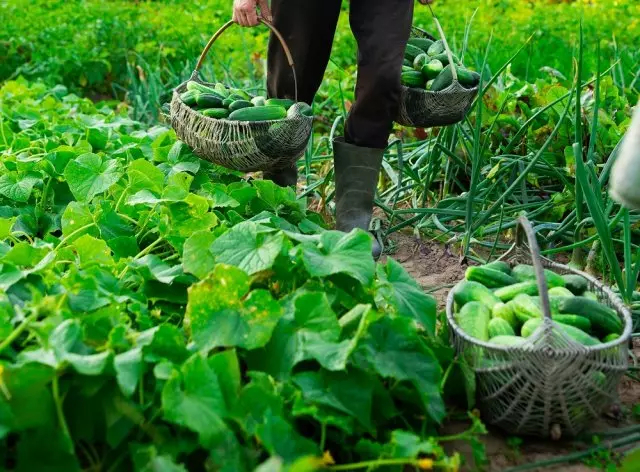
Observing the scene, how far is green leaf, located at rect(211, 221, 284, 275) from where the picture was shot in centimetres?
206

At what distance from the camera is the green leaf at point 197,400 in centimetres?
167

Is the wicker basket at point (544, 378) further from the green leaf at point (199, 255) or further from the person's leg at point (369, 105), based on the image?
the person's leg at point (369, 105)

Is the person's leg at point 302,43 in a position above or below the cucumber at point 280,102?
above

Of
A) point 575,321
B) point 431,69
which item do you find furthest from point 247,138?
point 575,321

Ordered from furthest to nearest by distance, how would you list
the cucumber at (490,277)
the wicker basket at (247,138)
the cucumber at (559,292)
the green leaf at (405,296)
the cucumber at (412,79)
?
the cucumber at (412,79)
the wicker basket at (247,138)
the cucumber at (490,277)
the cucumber at (559,292)
the green leaf at (405,296)

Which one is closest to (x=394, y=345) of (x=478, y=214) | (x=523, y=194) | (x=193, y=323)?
(x=193, y=323)

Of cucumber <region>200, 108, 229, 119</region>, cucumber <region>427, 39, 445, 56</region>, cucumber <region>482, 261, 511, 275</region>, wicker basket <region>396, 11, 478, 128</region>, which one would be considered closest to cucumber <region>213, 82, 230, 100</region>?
cucumber <region>200, 108, 229, 119</region>

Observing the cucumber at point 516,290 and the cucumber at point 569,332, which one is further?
the cucumber at point 516,290

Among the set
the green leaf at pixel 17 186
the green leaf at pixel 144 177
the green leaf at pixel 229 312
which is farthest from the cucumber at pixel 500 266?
the green leaf at pixel 17 186

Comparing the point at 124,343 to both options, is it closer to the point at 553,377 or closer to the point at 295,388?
the point at 295,388

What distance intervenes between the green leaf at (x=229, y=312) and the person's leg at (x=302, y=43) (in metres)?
1.13

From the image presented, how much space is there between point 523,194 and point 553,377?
4.66ft

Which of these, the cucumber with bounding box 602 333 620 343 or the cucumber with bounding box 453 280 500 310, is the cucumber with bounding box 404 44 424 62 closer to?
the cucumber with bounding box 453 280 500 310

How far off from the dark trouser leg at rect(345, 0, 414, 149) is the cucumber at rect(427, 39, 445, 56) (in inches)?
11.9
